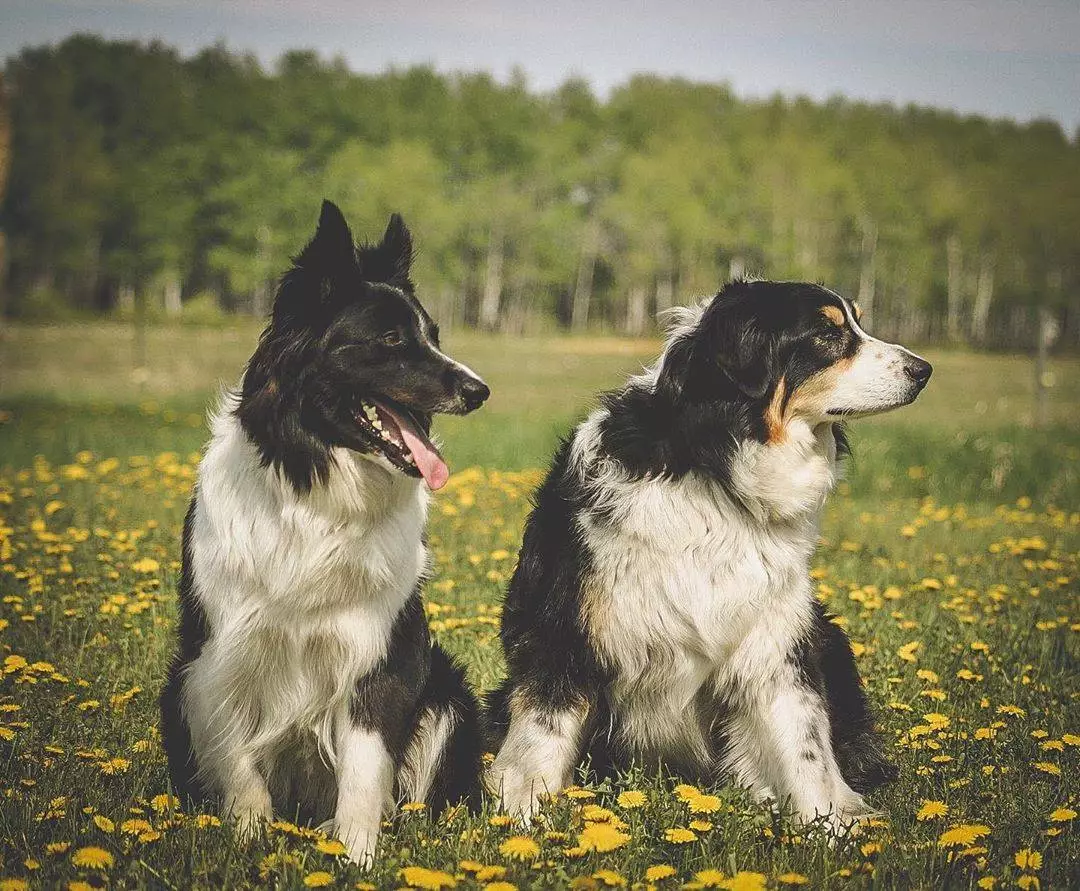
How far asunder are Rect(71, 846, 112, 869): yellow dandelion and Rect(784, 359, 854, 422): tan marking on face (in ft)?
8.56

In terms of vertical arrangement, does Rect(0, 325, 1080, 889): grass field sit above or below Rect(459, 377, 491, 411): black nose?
below

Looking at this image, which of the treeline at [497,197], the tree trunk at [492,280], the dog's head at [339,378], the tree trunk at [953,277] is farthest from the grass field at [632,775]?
the tree trunk at [953,277]

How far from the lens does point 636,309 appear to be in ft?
226

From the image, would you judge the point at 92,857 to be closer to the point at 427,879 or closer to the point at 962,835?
the point at 427,879

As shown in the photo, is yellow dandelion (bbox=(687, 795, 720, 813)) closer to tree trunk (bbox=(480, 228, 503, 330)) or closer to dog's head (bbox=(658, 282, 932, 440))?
dog's head (bbox=(658, 282, 932, 440))

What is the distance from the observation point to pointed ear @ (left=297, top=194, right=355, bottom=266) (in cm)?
331

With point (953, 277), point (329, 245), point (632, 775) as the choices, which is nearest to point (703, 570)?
point (632, 775)

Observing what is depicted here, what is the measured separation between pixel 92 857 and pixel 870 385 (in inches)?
116

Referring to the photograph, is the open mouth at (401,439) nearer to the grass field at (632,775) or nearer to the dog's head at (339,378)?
the dog's head at (339,378)

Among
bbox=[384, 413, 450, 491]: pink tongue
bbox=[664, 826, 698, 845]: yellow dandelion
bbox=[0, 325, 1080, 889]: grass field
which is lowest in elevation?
bbox=[0, 325, 1080, 889]: grass field

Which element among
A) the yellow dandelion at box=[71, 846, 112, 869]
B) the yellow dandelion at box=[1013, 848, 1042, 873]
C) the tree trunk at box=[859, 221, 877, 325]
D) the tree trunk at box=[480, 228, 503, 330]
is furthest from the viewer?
the tree trunk at box=[859, 221, 877, 325]

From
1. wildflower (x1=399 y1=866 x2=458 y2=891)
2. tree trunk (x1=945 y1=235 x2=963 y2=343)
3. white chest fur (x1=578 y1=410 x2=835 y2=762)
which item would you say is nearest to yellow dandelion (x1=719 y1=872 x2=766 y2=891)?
wildflower (x1=399 y1=866 x2=458 y2=891)

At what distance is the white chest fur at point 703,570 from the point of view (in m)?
3.72

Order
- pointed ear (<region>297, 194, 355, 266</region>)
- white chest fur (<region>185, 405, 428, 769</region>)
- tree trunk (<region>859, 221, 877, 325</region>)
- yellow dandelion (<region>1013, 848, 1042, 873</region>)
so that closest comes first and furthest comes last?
yellow dandelion (<region>1013, 848, 1042, 873</region>), pointed ear (<region>297, 194, 355, 266</region>), white chest fur (<region>185, 405, 428, 769</region>), tree trunk (<region>859, 221, 877, 325</region>)
